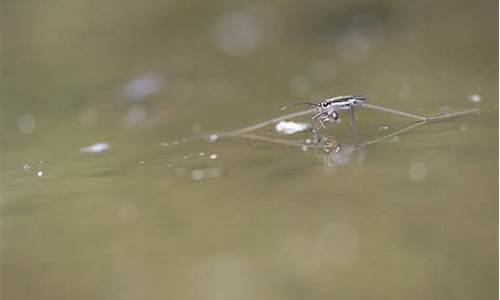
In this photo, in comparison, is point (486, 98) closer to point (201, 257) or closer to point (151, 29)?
point (201, 257)

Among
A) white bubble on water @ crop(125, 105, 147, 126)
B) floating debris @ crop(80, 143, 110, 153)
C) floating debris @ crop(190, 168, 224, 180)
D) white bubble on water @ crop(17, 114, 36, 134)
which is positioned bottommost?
floating debris @ crop(190, 168, 224, 180)

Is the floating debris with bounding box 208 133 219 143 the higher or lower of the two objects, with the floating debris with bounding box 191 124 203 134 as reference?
lower

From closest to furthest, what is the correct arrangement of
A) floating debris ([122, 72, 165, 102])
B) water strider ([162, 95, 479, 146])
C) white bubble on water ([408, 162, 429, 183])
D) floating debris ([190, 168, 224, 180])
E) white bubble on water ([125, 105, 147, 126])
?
white bubble on water ([408, 162, 429, 183]) < floating debris ([190, 168, 224, 180]) < water strider ([162, 95, 479, 146]) < white bubble on water ([125, 105, 147, 126]) < floating debris ([122, 72, 165, 102])

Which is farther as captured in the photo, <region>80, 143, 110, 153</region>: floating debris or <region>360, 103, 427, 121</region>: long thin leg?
<region>80, 143, 110, 153</region>: floating debris

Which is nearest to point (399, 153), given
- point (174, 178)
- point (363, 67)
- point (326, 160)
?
point (326, 160)

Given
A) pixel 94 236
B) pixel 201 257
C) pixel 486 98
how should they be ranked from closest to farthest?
1. pixel 201 257
2. pixel 94 236
3. pixel 486 98

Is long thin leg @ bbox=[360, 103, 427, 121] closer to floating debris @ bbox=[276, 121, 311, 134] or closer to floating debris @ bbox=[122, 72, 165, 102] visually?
floating debris @ bbox=[276, 121, 311, 134]

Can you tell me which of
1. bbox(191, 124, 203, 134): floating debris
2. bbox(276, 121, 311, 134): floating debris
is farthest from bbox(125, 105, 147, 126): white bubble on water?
bbox(276, 121, 311, 134): floating debris

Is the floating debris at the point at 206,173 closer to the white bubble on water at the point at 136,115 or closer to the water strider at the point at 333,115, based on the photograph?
the water strider at the point at 333,115
